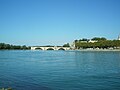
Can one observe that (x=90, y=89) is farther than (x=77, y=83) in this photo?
No

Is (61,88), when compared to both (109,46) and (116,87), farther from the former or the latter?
(109,46)

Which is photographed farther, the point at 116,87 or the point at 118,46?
the point at 118,46

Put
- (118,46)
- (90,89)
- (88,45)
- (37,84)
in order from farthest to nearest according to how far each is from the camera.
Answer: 1. (88,45)
2. (118,46)
3. (37,84)
4. (90,89)

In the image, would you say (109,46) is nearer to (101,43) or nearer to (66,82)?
(101,43)

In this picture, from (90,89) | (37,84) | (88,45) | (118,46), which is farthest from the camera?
(88,45)

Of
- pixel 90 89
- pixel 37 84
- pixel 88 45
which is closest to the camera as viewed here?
pixel 90 89

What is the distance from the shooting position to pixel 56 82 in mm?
26906

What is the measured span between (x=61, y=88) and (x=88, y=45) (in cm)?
15867

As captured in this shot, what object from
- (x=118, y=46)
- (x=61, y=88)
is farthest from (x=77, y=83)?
(x=118, y=46)

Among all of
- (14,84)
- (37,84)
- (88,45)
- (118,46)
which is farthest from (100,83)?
(88,45)

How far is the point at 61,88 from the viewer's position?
2367 cm

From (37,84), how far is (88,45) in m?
157

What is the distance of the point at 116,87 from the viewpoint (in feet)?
78.8

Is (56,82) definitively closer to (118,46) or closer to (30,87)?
(30,87)
